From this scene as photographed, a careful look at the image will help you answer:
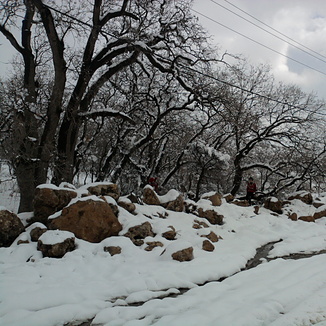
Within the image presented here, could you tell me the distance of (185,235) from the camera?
24.1ft

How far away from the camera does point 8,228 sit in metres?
5.65

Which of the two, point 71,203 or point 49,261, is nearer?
point 49,261

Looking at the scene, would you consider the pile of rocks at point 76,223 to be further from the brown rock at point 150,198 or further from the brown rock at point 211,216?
the brown rock at point 211,216

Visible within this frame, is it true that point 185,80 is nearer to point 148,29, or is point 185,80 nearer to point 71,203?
point 148,29

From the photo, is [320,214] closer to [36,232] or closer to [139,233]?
[139,233]

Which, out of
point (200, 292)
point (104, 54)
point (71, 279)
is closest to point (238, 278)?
point (200, 292)

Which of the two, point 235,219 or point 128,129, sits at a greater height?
point 128,129

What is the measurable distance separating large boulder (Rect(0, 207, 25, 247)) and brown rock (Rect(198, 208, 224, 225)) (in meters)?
5.58

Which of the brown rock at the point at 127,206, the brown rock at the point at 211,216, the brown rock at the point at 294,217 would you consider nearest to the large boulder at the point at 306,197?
the brown rock at the point at 294,217

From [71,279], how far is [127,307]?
133cm

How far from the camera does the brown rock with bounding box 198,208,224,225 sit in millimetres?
9258

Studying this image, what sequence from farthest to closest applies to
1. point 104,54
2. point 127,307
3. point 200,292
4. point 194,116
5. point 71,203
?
point 194,116, point 104,54, point 71,203, point 200,292, point 127,307

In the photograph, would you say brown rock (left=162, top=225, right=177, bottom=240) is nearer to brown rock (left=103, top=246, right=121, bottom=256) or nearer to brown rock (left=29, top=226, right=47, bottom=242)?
brown rock (left=103, top=246, right=121, bottom=256)

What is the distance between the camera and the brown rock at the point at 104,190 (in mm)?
7512
